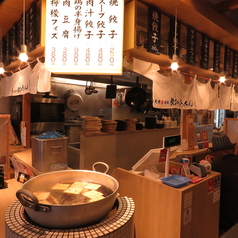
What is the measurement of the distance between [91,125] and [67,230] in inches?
143

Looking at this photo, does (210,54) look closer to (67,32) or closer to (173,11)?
(173,11)

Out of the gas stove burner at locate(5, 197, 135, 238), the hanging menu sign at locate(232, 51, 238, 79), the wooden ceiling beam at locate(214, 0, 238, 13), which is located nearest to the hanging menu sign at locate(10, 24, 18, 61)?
the gas stove burner at locate(5, 197, 135, 238)

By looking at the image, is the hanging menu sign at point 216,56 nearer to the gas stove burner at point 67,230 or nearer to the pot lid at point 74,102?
the gas stove burner at point 67,230

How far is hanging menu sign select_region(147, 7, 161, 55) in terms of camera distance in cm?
333

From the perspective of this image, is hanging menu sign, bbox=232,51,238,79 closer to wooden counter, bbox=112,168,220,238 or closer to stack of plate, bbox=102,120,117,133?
stack of plate, bbox=102,120,117,133

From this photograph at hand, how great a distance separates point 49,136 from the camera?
8.93 feet

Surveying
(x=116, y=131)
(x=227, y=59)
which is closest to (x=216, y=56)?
(x=227, y=59)

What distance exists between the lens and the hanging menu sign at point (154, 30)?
Result: 3328 millimetres

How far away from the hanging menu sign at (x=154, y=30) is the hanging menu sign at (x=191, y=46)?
3.21ft

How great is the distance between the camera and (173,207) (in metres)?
2.15

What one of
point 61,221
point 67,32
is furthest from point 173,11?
point 61,221

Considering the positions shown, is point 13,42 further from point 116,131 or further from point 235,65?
point 235,65

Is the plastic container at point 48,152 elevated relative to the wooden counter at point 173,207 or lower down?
elevated

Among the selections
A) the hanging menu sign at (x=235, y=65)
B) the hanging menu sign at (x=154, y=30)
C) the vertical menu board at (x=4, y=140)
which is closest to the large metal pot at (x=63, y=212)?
the vertical menu board at (x=4, y=140)
